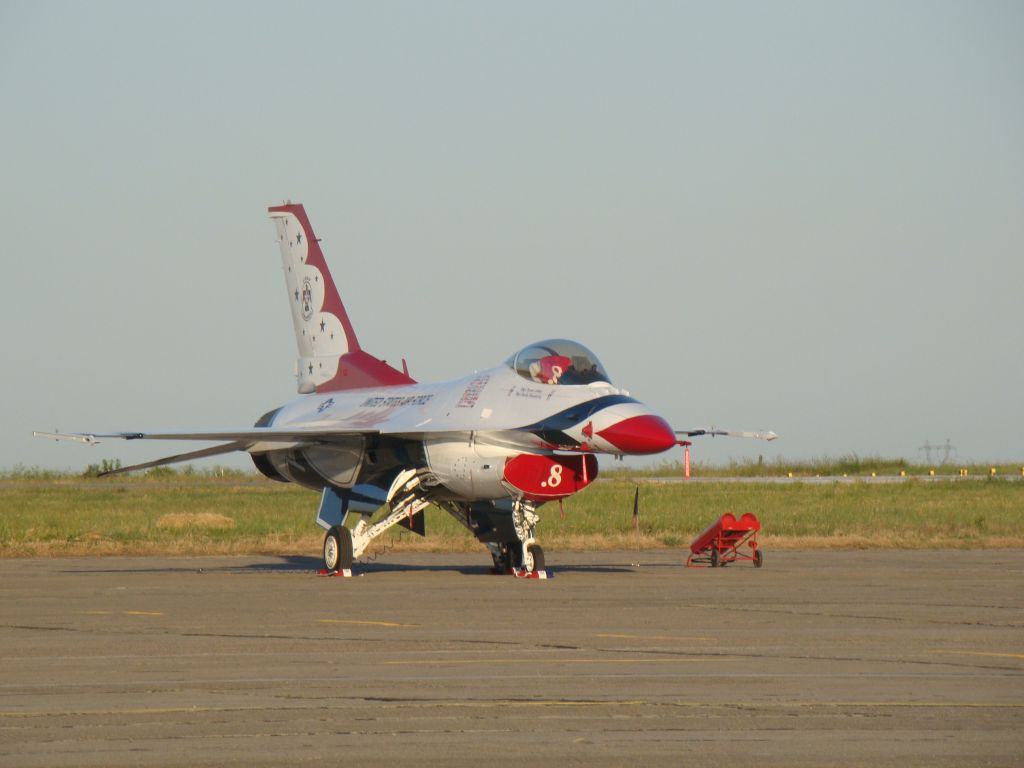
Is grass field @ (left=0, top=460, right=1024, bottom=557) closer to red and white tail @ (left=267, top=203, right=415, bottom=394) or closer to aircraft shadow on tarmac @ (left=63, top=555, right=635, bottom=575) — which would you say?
aircraft shadow on tarmac @ (left=63, top=555, right=635, bottom=575)

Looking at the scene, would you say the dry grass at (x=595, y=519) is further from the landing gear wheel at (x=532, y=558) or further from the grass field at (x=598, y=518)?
the landing gear wheel at (x=532, y=558)

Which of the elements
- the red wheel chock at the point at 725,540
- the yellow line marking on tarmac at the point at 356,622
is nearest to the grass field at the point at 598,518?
the red wheel chock at the point at 725,540

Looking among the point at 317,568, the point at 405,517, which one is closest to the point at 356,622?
the point at 405,517

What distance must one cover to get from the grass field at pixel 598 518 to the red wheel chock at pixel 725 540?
537cm

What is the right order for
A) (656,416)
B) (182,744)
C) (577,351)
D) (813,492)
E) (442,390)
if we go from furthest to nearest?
(813,492)
(442,390)
(577,351)
(656,416)
(182,744)

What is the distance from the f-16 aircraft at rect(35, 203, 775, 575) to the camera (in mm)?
22422

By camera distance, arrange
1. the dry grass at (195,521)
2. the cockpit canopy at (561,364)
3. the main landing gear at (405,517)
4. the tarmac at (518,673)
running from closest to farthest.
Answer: the tarmac at (518,673), the cockpit canopy at (561,364), the main landing gear at (405,517), the dry grass at (195,521)

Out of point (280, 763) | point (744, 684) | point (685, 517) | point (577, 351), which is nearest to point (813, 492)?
point (685, 517)

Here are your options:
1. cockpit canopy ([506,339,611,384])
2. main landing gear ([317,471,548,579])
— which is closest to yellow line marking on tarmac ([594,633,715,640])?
cockpit canopy ([506,339,611,384])

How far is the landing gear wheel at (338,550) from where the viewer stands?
24594 millimetres

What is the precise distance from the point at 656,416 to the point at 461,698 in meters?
11.2

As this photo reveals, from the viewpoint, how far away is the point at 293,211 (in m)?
29.9

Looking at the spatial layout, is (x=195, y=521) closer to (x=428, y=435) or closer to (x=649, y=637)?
(x=428, y=435)

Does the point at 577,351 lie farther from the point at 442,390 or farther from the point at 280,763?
the point at 280,763
